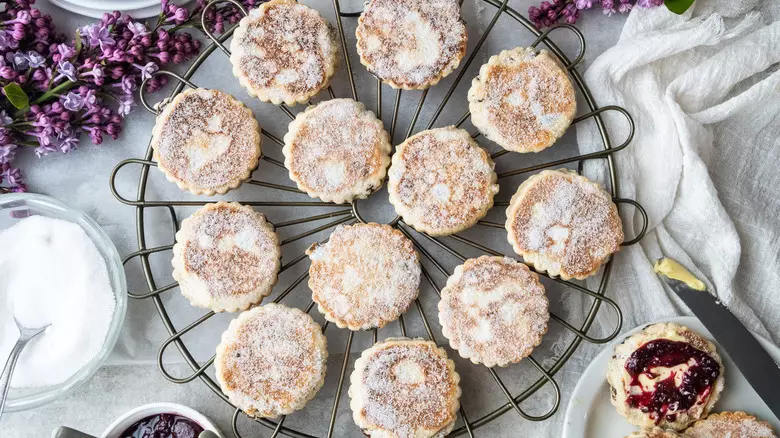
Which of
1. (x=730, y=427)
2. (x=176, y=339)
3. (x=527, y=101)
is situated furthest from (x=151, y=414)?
(x=730, y=427)

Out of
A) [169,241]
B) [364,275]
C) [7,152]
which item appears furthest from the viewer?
[169,241]

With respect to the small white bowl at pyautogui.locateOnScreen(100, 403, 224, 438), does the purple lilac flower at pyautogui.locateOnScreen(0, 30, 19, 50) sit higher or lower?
higher

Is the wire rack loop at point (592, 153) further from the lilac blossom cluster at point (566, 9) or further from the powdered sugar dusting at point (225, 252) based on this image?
the powdered sugar dusting at point (225, 252)

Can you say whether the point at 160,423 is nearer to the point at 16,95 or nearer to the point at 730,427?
the point at 16,95

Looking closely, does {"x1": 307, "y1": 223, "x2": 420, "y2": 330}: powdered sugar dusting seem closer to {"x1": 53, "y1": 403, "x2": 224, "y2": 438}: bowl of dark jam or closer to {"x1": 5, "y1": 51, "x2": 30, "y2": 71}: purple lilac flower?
{"x1": 53, "y1": 403, "x2": 224, "y2": 438}: bowl of dark jam

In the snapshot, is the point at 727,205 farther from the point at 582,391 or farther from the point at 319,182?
the point at 319,182

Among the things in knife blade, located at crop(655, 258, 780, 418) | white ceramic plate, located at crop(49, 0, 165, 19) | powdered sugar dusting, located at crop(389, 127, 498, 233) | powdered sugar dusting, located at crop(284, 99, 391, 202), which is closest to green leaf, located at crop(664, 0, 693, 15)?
powdered sugar dusting, located at crop(389, 127, 498, 233)

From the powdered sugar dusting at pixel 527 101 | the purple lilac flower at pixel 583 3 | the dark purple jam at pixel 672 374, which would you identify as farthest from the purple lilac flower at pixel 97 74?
the dark purple jam at pixel 672 374
